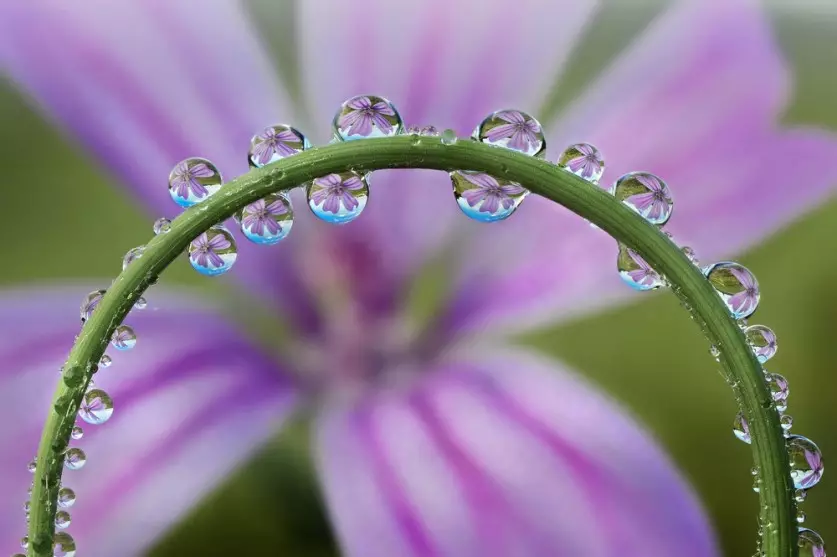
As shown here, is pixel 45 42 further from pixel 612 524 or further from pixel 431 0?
pixel 612 524

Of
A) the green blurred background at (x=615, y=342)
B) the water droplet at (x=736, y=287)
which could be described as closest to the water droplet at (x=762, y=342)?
the water droplet at (x=736, y=287)

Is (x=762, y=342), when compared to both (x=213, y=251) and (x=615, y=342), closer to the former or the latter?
(x=213, y=251)

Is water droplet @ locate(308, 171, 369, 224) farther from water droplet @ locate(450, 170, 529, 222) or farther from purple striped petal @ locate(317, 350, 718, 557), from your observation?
purple striped petal @ locate(317, 350, 718, 557)

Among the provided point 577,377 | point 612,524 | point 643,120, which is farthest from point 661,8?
point 612,524

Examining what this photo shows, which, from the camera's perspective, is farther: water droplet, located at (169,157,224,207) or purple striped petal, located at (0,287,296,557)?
purple striped petal, located at (0,287,296,557)

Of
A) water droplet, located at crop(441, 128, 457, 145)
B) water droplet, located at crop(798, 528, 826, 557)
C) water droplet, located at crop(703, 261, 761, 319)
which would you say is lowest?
water droplet, located at crop(798, 528, 826, 557)

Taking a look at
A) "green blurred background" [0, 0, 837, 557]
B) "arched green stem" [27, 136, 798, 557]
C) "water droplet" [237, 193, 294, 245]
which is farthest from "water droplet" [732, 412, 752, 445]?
"green blurred background" [0, 0, 837, 557]
